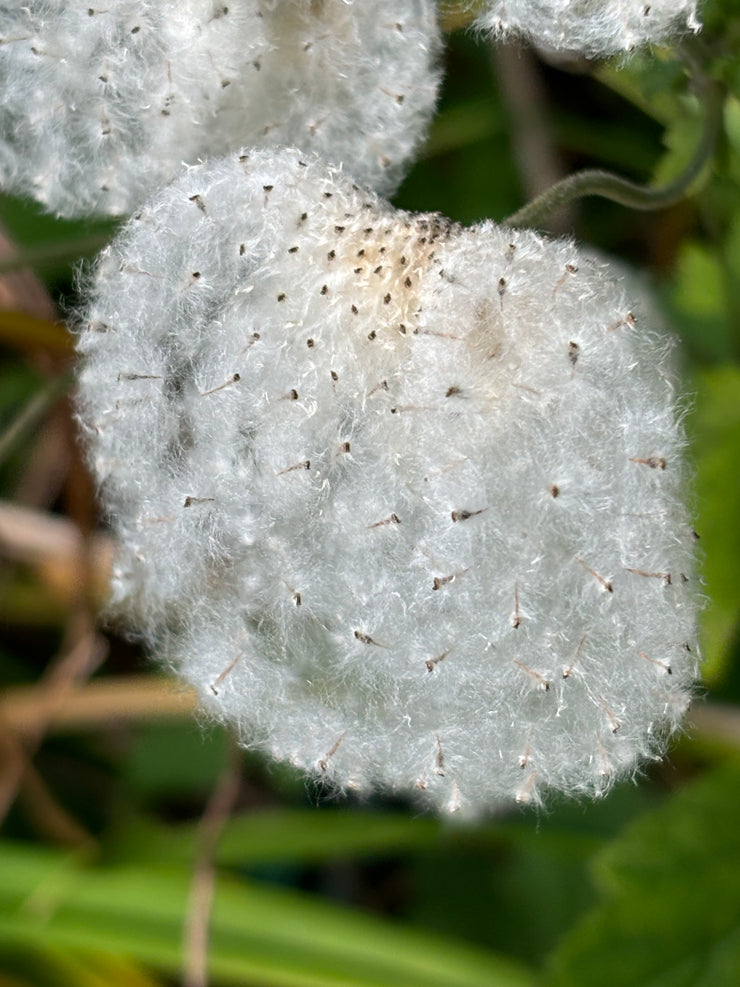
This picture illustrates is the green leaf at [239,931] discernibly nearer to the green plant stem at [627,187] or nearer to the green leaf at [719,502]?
the green leaf at [719,502]

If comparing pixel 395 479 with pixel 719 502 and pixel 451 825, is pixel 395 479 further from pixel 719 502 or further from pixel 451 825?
pixel 451 825

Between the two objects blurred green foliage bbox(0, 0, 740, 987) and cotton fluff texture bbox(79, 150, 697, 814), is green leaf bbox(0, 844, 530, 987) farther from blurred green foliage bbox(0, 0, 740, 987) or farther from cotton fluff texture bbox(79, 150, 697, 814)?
cotton fluff texture bbox(79, 150, 697, 814)

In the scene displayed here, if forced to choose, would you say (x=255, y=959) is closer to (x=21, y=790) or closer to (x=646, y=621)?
(x=21, y=790)

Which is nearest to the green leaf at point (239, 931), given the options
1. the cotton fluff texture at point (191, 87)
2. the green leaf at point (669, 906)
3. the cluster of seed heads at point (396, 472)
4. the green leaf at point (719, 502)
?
the green leaf at point (669, 906)

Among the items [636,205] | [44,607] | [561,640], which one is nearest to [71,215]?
[636,205]

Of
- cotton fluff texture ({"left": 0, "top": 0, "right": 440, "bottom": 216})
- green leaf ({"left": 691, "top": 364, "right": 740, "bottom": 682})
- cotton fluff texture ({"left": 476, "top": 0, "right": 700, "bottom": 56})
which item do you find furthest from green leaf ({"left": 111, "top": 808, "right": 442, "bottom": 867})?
cotton fluff texture ({"left": 476, "top": 0, "right": 700, "bottom": 56})

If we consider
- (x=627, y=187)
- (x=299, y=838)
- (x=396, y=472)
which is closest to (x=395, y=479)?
(x=396, y=472)
